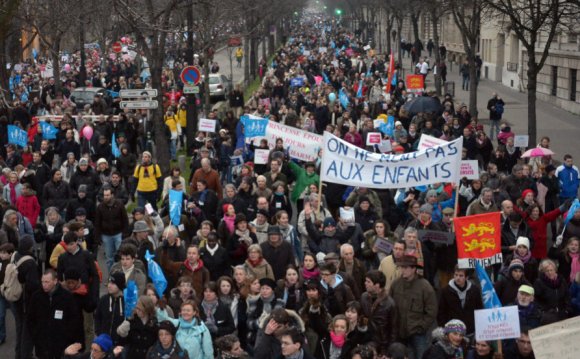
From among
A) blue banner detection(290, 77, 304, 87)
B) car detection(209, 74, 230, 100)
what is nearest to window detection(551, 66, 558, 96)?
blue banner detection(290, 77, 304, 87)

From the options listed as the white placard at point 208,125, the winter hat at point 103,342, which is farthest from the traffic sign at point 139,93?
the winter hat at point 103,342

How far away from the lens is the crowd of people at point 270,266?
30.5 ft

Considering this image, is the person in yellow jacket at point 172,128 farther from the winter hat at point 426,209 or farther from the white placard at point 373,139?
the winter hat at point 426,209

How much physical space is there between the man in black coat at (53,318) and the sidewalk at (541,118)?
52.6ft

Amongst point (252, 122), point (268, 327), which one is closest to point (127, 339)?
point (268, 327)

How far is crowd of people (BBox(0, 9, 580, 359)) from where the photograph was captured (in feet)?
30.5

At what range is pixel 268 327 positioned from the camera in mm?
8984

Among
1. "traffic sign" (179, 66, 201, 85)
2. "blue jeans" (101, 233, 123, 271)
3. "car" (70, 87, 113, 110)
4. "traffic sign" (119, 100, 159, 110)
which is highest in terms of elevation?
"traffic sign" (179, 66, 201, 85)

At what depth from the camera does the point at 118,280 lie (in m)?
10.3

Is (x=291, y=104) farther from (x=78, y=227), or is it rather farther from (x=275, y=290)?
(x=275, y=290)

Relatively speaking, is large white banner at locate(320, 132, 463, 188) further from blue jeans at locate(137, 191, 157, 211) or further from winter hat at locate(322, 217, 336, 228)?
blue jeans at locate(137, 191, 157, 211)

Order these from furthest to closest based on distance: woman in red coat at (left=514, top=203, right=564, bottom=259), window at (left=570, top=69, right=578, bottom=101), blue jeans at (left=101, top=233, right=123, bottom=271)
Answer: window at (left=570, top=69, right=578, bottom=101) < blue jeans at (left=101, top=233, right=123, bottom=271) < woman in red coat at (left=514, top=203, right=564, bottom=259)

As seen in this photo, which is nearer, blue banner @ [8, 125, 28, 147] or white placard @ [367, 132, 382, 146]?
white placard @ [367, 132, 382, 146]

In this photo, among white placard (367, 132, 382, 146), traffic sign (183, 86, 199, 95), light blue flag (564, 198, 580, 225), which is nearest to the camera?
light blue flag (564, 198, 580, 225)
